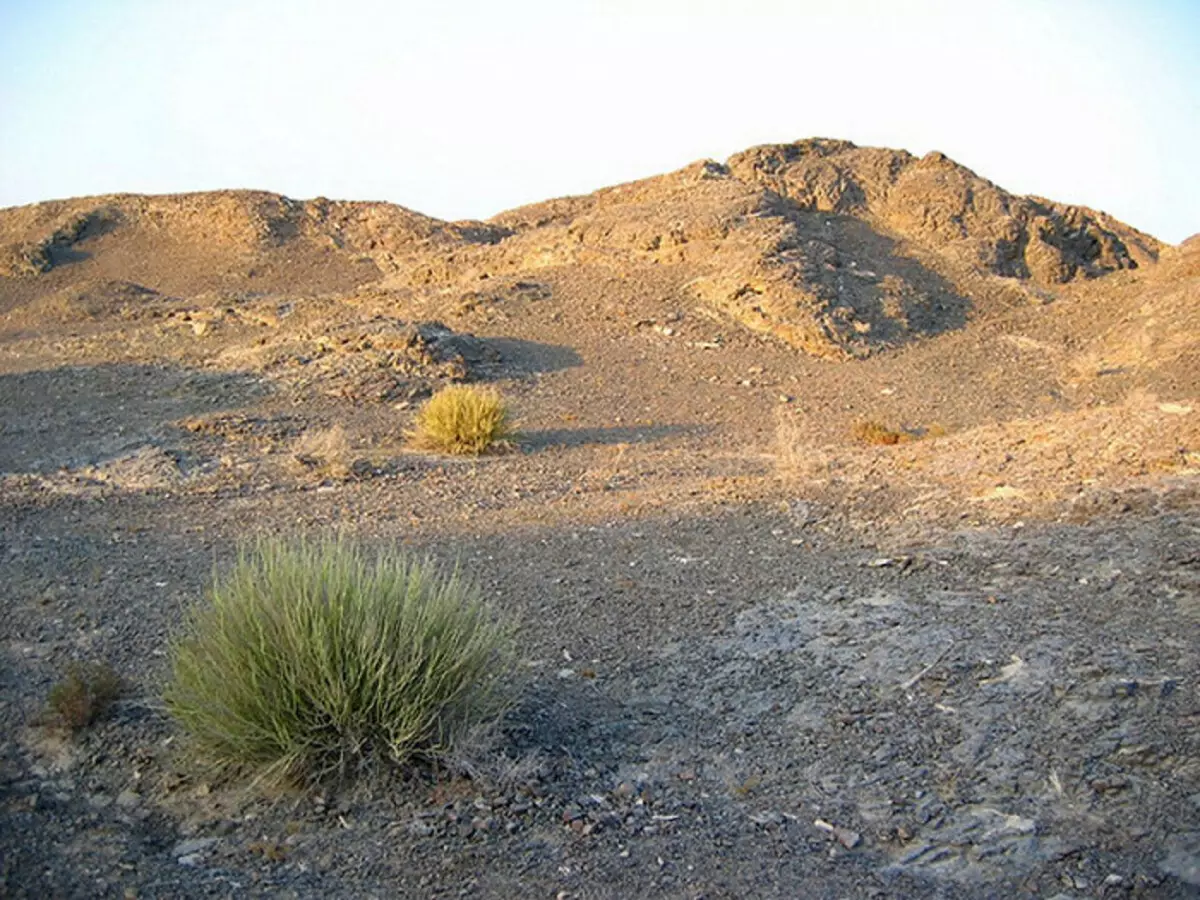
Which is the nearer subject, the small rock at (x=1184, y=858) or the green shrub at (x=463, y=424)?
the small rock at (x=1184, y=858)

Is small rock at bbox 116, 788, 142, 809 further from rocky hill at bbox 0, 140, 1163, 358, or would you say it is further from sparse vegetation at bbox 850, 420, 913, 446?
rocky hill at bbox 0, 140, 1163, 358

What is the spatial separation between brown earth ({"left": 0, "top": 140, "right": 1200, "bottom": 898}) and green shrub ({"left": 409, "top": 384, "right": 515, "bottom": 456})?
1.50 ft

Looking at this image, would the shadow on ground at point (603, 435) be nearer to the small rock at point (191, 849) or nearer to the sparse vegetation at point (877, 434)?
the sparse vegetation at point (877, 434)

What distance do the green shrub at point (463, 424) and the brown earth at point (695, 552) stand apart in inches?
18.0

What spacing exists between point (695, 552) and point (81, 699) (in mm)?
3891

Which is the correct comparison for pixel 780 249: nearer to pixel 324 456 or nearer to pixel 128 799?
pixel 324 456

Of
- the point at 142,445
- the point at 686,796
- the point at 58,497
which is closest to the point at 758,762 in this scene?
the point at 686,796

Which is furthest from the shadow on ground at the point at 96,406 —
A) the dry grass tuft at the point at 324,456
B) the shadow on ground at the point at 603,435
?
the shadow on ground at the point at 603,435

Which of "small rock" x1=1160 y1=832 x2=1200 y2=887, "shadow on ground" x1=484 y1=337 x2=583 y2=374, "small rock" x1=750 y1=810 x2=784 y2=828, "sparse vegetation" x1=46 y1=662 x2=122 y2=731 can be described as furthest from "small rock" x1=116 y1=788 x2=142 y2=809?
"shadow on ground" x1=484 y1=337 x2=583 y2=374

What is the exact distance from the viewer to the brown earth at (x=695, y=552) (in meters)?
3.76

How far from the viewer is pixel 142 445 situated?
11156 mm

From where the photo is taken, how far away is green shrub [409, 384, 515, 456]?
1134 cm

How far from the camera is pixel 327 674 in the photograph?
4043mm

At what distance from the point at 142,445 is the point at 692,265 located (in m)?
10.3
